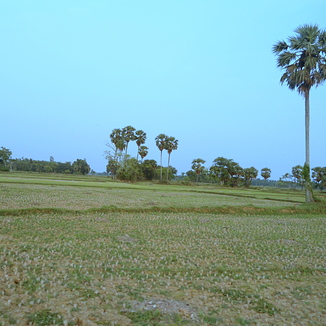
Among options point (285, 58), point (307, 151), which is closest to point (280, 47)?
point (285, 58)

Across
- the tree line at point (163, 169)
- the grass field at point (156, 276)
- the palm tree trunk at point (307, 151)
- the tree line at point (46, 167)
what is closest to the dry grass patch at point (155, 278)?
the grass field at point (156, 276)

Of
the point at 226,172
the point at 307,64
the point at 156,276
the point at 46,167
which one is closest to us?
the point at 156,276

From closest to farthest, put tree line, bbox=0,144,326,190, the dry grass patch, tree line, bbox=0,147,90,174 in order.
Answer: the dry grass patch → tree line, bbox=0,144,326,190 → tree line, bbox=0,147,90,174

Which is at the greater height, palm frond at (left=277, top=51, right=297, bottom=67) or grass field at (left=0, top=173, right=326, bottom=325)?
palm frond at (left=277, top=51, right=297, bottom=67)

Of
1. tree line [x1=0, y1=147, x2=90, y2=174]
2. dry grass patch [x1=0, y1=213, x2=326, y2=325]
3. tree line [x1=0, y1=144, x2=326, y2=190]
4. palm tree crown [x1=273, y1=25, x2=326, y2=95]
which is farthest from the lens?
tree line [x1=0, y1=147, x2=90, y2=174]

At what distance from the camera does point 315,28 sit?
2786cm

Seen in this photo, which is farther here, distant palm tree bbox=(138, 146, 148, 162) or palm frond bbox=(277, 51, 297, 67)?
distant palm tree bbox=(138, 146, 148, 162)

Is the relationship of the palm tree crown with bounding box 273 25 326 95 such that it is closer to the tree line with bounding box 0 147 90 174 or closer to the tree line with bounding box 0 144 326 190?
the tree line with bounding box 0 144 326 190

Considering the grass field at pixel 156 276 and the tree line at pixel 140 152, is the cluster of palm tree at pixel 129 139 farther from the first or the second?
the grass field at pixel 156 276

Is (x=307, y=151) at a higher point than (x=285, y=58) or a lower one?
lower

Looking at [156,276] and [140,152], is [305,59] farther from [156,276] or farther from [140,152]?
[140,152]

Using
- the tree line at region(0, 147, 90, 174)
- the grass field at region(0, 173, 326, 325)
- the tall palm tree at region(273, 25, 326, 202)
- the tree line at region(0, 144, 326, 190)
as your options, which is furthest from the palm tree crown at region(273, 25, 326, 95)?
the tree line at region(0, 147, 90, 174)

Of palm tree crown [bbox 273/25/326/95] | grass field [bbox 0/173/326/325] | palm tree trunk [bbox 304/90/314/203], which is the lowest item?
grass field [bbox 0/173/326/325]

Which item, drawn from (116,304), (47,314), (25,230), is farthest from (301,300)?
(25,230)
